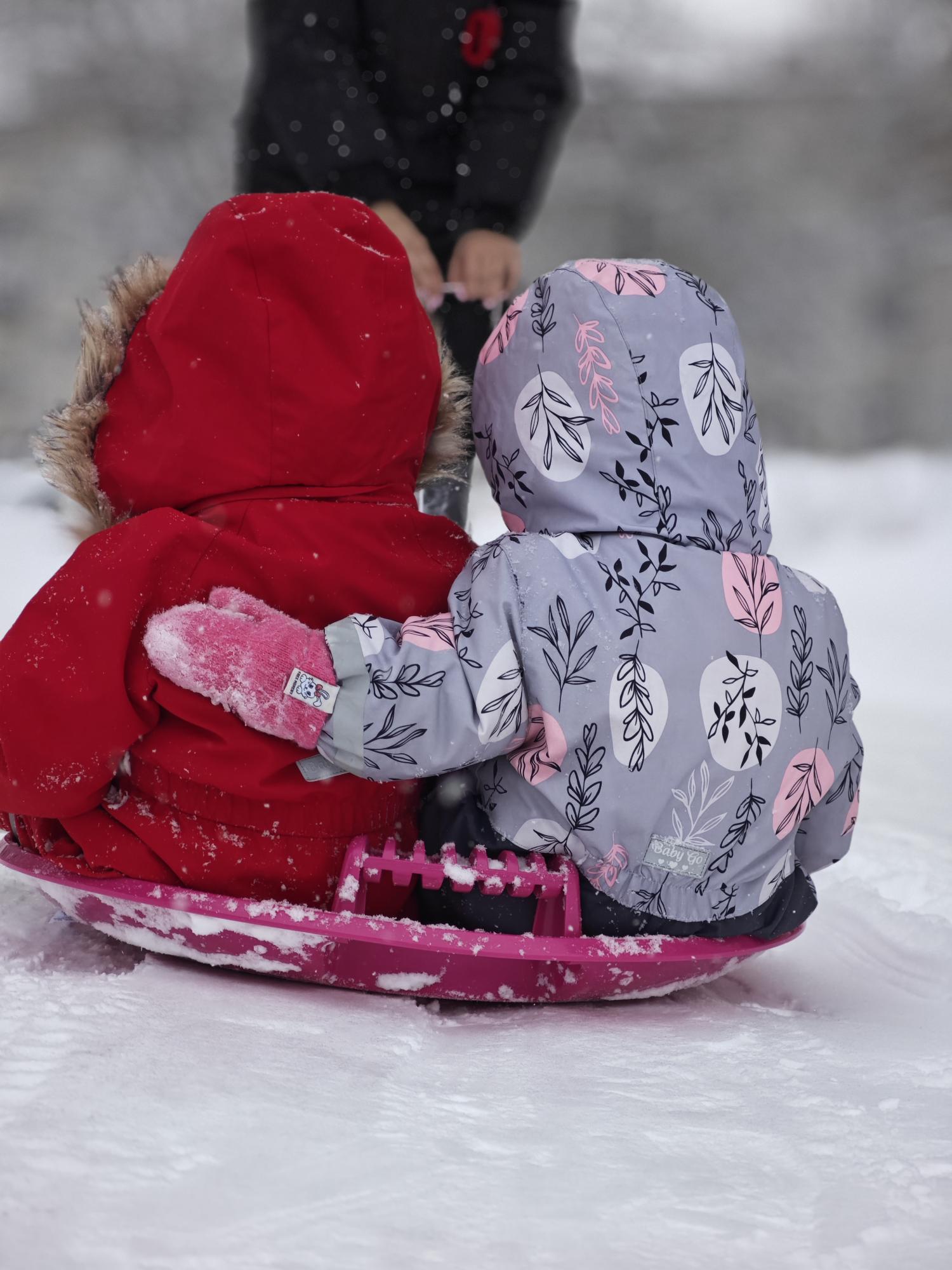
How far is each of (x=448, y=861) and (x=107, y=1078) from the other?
24cm

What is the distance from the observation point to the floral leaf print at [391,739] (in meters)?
0.60

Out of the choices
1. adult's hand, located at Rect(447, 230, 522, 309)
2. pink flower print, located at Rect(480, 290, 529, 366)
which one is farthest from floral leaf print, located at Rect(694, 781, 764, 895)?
adult's hand, located at Rect(447, 230, 522, 309)

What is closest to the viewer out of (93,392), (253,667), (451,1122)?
(451,1122)

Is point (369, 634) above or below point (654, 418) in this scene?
below

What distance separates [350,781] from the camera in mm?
671

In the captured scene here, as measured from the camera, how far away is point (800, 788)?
688 millimetres

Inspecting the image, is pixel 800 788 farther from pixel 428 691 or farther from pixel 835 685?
pixel 428 691

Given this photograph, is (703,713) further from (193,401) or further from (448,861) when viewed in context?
(193,401)

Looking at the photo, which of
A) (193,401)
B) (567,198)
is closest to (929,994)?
(193,401)

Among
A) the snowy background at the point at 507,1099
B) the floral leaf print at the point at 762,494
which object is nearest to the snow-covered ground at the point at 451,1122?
the snowy background at the point at 507,1099

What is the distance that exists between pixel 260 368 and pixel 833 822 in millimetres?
473

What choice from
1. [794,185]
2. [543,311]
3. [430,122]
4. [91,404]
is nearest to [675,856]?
[543,311]

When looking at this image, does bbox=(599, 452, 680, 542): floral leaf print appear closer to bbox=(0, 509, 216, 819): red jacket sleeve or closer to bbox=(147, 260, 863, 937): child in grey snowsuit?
bbox=(147, 260, 863, 937): child in grey snowsuit

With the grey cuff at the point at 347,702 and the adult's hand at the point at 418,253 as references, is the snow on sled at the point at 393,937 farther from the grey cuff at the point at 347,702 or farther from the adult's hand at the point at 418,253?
the adult's hand at the point at 418,253
